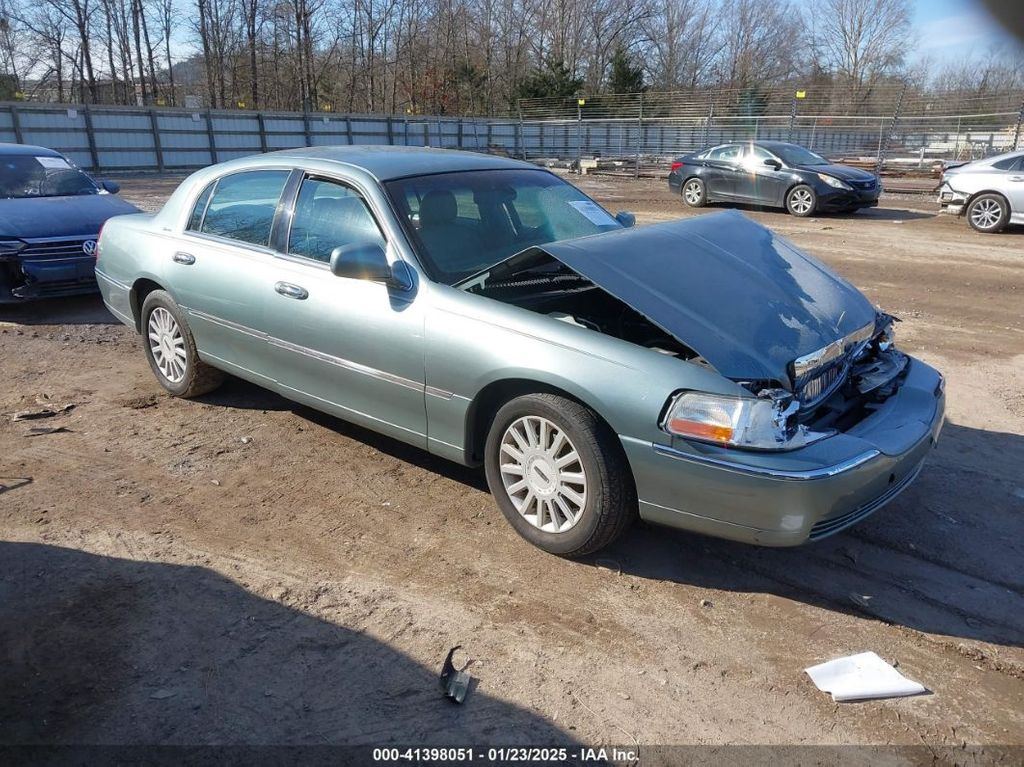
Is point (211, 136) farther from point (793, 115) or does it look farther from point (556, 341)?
point (556, 341)

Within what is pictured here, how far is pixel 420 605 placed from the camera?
3.17 metres

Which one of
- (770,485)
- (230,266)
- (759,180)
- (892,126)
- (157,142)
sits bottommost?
(770,485)

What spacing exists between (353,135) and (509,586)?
31446 mm

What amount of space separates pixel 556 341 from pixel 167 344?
10.7 feet

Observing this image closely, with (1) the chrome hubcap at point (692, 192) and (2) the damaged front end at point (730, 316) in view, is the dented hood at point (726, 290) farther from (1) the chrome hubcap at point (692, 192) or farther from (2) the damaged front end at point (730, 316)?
(1) the chrome hubcap at point (692, 192)

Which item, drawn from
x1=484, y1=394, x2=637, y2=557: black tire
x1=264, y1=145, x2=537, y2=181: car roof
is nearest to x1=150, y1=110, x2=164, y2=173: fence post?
x1=264, y1=145, x2=537, y2=181: car roof

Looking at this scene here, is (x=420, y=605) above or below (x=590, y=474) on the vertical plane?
below

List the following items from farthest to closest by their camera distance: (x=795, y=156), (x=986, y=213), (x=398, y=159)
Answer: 1. (x=795, y=156)
2. (x=986, y=213)
3. (x=398, y=159)

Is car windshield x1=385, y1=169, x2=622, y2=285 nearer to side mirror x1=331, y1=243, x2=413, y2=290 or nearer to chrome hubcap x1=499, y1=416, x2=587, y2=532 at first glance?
side mirror x1=331, y1=243, x2=413, y2=290

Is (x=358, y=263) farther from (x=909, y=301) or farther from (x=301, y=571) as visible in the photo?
(x=909, y=301)

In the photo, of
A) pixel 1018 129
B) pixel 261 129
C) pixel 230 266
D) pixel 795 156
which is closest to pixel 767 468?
pixel 230 266

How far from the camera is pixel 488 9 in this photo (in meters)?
50.7

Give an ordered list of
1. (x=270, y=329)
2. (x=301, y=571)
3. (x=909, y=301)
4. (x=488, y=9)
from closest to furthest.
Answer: (x=301, y=571)
(x=270, y=329)
(x=909, y=301)
(x=488, y=9)

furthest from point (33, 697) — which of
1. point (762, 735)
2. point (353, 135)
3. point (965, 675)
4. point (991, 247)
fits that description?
point (353, 135)
